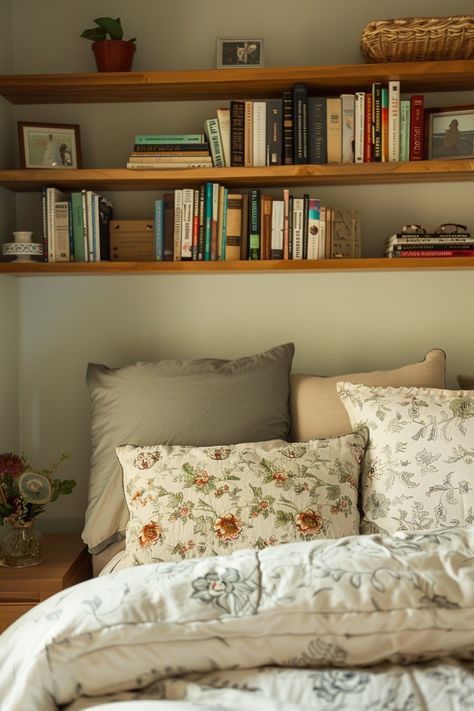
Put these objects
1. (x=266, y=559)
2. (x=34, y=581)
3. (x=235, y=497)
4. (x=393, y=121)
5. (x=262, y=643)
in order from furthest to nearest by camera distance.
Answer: (x=393, y=121) < (x=34, y=581) < (x=235, y=497) < (x=266, y=559) < (x=262, y=643)

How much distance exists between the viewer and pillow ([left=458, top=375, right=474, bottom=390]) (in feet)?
8.40

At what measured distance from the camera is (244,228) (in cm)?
264

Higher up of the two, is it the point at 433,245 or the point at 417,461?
the point at 433,245

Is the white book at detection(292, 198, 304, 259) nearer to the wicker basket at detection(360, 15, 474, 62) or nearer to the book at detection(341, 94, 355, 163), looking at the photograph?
the book at detection(341, 94, 355, 163)

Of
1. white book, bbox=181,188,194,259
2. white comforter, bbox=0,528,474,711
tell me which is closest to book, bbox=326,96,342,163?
white book, bbox=181,188,194,259

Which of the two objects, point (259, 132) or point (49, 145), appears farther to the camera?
point (49, 145)

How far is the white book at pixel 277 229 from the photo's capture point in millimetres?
2617

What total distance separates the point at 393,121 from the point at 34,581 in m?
1.68

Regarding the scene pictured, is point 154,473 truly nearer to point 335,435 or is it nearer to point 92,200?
point 335,435

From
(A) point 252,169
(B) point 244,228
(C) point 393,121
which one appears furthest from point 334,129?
(B) point 244,228

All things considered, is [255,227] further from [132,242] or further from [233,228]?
[132,242]

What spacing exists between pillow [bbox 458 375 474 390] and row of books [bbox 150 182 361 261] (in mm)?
496

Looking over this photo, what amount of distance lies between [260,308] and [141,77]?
0.81m

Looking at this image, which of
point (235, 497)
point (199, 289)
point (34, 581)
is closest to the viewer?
point (235, 497)
